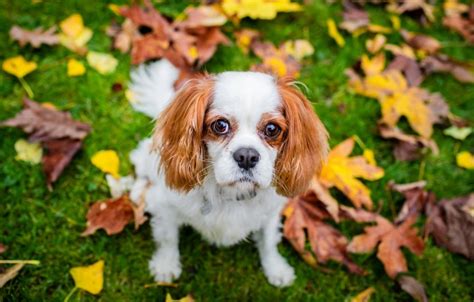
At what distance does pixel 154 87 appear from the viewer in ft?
10.9

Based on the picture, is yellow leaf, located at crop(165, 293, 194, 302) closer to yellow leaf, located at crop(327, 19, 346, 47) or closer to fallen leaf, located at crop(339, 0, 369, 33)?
yellow leaf, located at crop(327, 19, 346, 47)

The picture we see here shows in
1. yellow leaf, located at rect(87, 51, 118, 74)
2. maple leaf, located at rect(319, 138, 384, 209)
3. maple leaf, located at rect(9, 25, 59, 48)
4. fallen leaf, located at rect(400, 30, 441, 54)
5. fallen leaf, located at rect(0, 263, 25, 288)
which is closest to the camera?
fallen leaf, located at rect(0, 263, 25, 288)

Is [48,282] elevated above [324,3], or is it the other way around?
[324,3]

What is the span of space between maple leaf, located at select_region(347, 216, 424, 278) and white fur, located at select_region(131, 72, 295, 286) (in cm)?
53

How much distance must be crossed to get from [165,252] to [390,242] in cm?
153

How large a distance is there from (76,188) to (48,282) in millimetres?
680

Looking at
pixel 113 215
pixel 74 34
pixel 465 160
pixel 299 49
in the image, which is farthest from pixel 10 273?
pixel 465 160

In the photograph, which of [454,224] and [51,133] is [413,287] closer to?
[454,224]

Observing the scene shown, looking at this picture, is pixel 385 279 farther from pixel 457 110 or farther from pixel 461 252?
pixel 457 110

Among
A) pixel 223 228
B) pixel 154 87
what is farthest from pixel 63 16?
pixel 223 228

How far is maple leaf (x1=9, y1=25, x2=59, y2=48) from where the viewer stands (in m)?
3.63

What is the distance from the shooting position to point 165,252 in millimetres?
2955

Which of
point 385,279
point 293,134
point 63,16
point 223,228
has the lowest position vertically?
point 385,279

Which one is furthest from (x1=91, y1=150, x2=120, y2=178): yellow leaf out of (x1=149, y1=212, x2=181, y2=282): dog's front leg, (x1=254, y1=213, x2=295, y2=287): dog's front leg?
(x1=254, y1=213, x2=295, y2=287): dog's front leg
